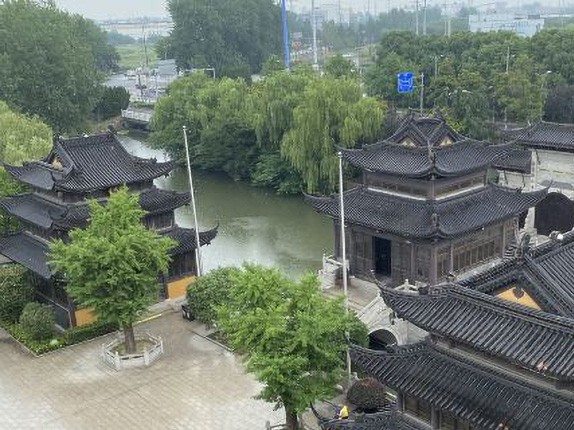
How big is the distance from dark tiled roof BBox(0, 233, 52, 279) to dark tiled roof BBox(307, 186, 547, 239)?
10.6 m

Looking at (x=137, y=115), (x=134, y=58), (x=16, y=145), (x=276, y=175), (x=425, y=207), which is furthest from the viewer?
(x=134, y=58)

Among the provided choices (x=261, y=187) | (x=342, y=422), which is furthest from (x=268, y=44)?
(x=342, y=422)

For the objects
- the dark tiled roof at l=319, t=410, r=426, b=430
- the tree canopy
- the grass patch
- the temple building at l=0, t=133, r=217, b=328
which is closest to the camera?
the dark tiled roof at l=319, t=410, r=426, b=430

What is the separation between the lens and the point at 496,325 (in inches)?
487

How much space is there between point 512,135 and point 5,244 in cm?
2412

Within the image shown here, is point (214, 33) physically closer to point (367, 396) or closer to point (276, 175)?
point (276, 175)

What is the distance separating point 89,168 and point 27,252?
4212 millimetres

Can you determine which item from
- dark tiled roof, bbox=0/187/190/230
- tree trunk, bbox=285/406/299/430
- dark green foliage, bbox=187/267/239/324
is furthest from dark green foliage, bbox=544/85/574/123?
tree trunk, bbox=285/406/299/430

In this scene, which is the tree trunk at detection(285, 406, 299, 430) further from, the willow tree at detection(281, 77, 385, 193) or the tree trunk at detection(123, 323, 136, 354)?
the willow tree at detection(281, 77, 385, 193)

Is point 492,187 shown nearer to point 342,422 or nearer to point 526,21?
point 342,422

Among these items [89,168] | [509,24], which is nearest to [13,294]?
[89,168]

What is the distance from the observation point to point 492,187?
26703 mm

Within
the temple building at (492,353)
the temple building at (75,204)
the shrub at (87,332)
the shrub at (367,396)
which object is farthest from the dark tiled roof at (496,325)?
the shrub at (87,332)

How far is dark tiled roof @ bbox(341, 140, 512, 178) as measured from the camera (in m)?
24.5
